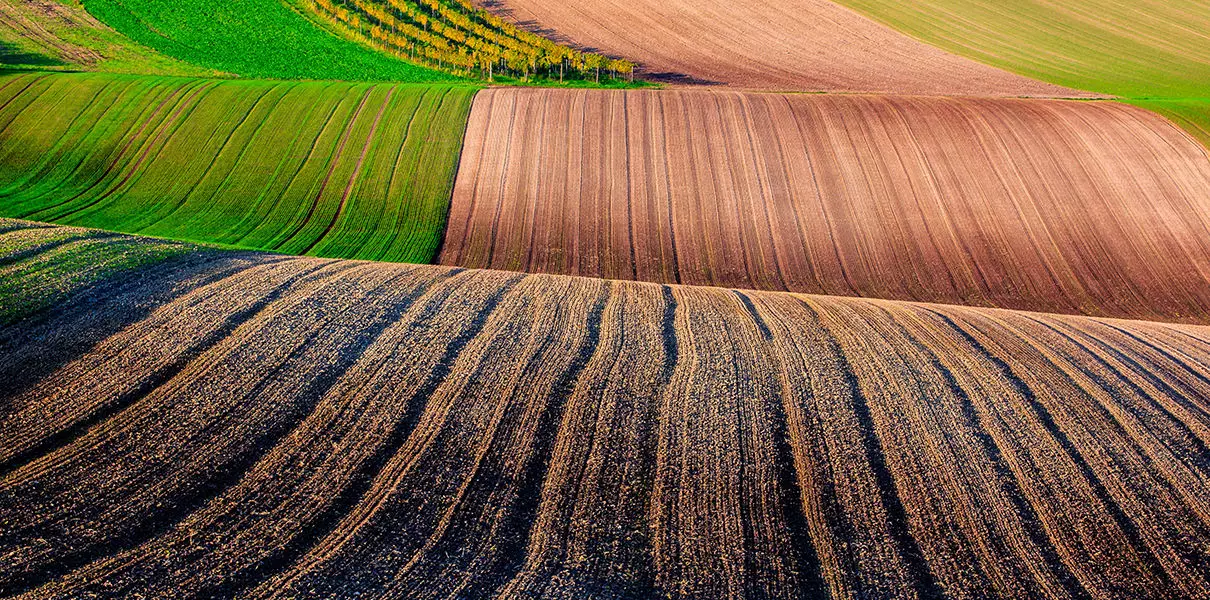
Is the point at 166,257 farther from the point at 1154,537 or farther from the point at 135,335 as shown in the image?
the point at 1154,537

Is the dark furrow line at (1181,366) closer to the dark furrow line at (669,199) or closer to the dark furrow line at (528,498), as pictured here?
the dark furrow line at (528,498)

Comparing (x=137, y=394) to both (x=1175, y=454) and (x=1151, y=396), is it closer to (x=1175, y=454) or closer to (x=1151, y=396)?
(x=1175, y=454)

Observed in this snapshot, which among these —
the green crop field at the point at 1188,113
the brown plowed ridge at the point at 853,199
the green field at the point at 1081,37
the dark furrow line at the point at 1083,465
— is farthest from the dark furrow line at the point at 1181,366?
the green field at the point at 1081,37

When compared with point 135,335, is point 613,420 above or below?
below

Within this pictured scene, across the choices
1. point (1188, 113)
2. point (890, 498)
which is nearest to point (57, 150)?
point (890, 498)

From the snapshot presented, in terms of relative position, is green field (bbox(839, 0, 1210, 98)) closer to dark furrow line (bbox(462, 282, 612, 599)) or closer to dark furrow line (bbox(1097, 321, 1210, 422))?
dark furrow line (bbox(1097, 321, 1210, 422))

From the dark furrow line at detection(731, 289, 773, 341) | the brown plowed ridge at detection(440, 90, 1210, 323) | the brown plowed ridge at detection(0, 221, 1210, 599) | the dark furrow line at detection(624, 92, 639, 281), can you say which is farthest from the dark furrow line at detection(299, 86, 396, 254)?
the dark furrow line at detection(731, 289, 773, 341)

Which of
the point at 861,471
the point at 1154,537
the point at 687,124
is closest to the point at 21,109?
the point at 687,124
